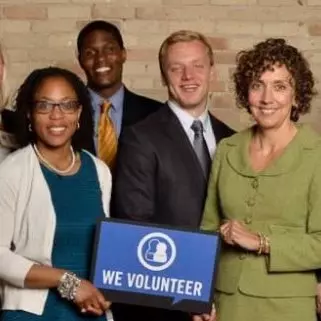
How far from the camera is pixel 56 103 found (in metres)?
2.41

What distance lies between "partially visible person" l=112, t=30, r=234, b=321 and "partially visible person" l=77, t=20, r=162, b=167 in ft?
1.31

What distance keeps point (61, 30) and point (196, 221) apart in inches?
70.4

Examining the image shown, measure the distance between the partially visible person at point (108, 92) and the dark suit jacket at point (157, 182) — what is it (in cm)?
42

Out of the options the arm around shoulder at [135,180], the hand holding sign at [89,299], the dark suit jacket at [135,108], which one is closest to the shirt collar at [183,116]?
the arm around shoulder at [135,180]

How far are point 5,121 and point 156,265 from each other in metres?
0.68

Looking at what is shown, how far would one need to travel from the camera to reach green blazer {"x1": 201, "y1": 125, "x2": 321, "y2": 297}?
2.31 meters

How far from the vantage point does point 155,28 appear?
414 cm

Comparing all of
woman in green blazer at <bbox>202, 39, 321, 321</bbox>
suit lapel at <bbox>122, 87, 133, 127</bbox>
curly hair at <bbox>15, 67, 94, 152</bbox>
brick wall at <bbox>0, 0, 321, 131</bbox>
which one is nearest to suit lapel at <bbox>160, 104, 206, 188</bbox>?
woman in green blazer at <bbox>202, 39, 321, 321</bbox>

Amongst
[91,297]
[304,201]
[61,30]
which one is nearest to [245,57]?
[304,201]

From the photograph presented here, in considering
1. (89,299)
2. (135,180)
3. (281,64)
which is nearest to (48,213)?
(89,299)

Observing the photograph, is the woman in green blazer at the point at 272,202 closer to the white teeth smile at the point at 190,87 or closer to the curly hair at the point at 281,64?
the curly hair at the point at 281,64

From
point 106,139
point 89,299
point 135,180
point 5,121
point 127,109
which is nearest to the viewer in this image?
point 89,299

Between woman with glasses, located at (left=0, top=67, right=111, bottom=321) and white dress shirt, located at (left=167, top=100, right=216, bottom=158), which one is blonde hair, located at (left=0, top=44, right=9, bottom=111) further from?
white dress shirt, located at (left=167, top=100, right=216, bottom=158)

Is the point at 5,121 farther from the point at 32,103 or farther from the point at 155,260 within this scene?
the point at 155,260
